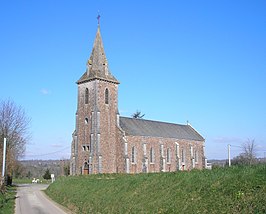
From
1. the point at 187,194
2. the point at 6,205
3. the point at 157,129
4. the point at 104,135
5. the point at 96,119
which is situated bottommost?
the point at 6,205

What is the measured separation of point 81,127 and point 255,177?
38579 mm

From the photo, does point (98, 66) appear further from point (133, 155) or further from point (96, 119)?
point (133, 155)

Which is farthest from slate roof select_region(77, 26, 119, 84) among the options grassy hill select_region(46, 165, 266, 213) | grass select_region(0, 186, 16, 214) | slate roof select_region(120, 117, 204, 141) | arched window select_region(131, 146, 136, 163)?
grassy hill select_region(46, 165, 266, 213)

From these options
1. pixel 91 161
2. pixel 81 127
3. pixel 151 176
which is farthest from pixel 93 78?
pixel 151 176

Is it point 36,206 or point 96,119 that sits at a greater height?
point 96,119

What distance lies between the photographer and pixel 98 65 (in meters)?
50.2

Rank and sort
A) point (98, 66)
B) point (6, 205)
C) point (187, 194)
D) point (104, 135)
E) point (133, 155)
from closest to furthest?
point (187, 194) → point (6, 205) → point (104, 135) → point (98, 66) → point (133, 155)

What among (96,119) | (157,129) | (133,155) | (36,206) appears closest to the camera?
(36,206)

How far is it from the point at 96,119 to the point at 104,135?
2.40 meters

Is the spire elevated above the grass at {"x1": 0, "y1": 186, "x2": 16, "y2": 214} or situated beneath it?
elevated above

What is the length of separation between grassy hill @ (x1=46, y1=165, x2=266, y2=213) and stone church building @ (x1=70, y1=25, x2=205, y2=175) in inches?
927

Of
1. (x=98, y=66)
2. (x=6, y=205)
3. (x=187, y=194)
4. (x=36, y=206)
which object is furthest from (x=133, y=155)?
(x=187, y=194)

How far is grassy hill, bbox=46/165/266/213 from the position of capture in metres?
11.7

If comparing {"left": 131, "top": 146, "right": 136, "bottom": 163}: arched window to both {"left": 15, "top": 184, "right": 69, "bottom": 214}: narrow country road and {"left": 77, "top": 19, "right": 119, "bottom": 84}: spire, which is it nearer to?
{"left": 77, "top": 19, "right": 119, "bottom": 84}: spire
